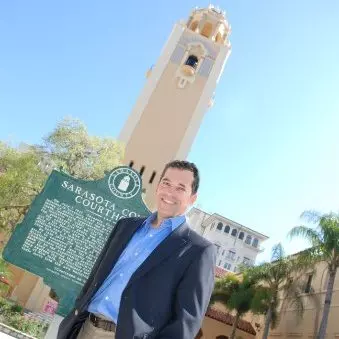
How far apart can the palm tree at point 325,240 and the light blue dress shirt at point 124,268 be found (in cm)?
1766

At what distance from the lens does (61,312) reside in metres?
7.52

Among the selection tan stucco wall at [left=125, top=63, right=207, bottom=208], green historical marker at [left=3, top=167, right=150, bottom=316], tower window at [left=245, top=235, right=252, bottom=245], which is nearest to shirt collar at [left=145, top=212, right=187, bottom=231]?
green historical marker at [left=3, top=167, right=150, bottom=316]

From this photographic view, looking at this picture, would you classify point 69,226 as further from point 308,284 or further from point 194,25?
point 194,25

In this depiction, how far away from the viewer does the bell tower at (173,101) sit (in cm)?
2547

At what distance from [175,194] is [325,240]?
1796 cm

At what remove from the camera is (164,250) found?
2725mm

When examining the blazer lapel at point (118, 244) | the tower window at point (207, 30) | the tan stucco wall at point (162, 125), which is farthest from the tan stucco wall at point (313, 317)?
the blazer lapel at point (118, 244)

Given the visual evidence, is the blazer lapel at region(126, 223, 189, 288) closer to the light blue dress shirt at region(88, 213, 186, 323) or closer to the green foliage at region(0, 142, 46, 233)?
the light blue dress shirt at region(88, 213, 186, 323)

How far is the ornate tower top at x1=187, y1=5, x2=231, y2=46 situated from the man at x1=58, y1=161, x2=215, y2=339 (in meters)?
30.1

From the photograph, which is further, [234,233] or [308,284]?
[234,233]

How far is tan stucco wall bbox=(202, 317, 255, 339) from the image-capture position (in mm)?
29766

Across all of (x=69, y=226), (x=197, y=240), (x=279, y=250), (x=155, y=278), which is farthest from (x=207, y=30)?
(x=155, y=278)

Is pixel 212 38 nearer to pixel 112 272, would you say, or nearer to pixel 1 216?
pixel 1 216

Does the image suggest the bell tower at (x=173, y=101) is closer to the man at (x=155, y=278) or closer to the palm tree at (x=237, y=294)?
the palm tree at (x=237, y=294)
